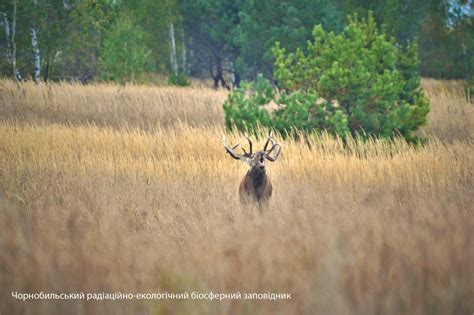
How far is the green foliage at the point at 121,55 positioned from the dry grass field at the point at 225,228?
14.0 metres

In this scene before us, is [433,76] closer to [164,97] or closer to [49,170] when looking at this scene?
[164,97]

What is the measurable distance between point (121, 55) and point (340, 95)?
14.9 meters

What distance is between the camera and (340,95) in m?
11.3

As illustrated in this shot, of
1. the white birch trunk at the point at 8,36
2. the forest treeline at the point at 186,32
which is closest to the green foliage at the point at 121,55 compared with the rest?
the forest treeline at the point at 186,32

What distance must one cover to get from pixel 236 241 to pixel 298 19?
78.6 ft

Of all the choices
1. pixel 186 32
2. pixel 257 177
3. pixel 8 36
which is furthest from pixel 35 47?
pixel 186 32

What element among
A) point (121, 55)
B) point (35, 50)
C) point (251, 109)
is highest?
point (121, 55)

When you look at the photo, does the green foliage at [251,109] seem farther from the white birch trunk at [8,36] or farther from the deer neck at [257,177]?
the white birch trunk at [8,36]

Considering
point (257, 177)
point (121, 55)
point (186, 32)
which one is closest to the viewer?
point (257, 177)

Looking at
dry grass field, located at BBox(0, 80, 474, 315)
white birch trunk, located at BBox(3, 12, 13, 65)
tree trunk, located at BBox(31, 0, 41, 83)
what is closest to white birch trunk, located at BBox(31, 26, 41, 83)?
tree trunk, located at BBox(31, 0, 41, 83)

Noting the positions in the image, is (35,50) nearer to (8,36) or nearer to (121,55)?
(8,36)

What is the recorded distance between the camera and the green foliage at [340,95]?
10.9 metres

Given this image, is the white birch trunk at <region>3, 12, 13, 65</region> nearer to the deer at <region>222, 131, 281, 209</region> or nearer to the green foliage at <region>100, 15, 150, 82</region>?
the green foliage at <region>100, 15, 150, 82</region>

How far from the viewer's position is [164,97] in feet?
55.1
